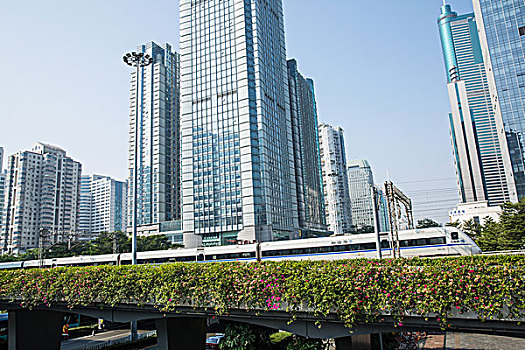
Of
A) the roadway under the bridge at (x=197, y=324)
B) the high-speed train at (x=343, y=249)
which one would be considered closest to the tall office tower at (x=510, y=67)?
the high-speed train at (x=343, y=249)

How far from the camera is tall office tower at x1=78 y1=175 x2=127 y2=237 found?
18538cm

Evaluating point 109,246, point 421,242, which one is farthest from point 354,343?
point 109,246

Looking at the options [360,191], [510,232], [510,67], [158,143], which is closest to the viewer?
[510,232]

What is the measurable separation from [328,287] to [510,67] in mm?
110195

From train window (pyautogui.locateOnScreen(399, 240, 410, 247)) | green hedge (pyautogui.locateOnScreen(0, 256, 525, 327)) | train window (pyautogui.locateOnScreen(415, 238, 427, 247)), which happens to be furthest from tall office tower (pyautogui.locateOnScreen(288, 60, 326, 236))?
green hedge (pyautogui.locateOnScreen(0, 256, 525, 327))

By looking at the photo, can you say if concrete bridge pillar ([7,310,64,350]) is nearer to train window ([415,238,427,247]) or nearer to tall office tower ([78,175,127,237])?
train window ([415,238,427,247])

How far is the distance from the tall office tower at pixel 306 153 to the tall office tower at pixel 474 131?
76.0 meters

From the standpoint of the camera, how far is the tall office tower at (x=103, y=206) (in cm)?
18538

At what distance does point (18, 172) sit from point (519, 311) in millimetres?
139764

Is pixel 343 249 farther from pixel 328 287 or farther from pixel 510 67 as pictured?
pixel 510 67

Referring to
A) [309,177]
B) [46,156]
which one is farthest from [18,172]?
[309,177]

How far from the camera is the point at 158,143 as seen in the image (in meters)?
114

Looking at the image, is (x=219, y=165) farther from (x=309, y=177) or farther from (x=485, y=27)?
(x=485, y=27)

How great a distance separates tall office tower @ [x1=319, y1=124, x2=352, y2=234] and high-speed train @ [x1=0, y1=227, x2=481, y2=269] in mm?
105594
